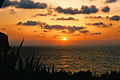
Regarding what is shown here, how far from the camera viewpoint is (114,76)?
7938 mm

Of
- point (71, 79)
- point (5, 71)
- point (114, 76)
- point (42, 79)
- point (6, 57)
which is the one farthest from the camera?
point (114, 76)

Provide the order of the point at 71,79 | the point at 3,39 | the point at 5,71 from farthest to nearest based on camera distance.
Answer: the point at 71,79
the point at 3,39
the point at 5,71

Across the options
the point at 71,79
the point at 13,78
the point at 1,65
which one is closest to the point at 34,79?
the point at 13,78

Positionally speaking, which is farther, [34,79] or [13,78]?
[34,79]

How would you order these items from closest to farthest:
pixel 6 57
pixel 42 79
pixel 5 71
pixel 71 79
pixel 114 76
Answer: pixel 5 71
pixel 6 57
pixel 42 79
pixel 71 79
pixel 114 76

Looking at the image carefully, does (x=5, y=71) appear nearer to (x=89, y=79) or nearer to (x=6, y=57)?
(x=6, y=57)

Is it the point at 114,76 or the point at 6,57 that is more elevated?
the point at 6,57

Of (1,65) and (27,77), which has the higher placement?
(1,65)

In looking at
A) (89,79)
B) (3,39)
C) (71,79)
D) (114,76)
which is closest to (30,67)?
(3,39)

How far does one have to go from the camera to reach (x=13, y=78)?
2207 millimetres

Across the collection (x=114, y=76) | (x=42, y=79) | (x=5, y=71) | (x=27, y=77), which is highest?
(x=5, y=71)

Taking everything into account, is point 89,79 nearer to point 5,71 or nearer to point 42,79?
point 42,79

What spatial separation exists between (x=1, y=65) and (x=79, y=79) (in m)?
5.16

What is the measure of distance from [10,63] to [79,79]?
5.10 metres
